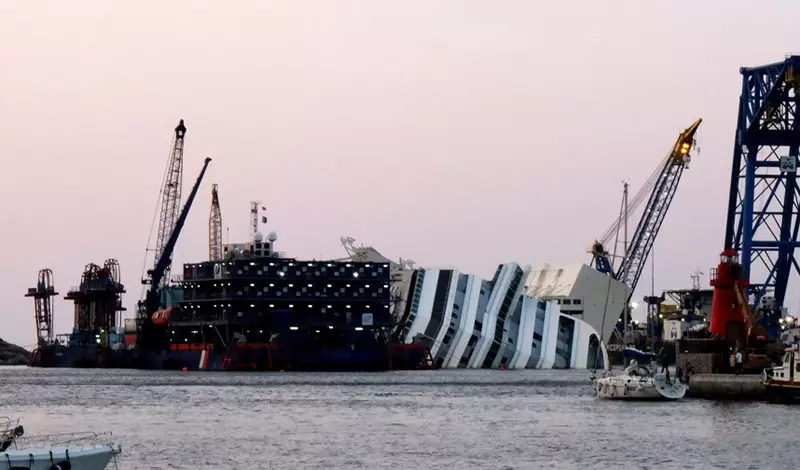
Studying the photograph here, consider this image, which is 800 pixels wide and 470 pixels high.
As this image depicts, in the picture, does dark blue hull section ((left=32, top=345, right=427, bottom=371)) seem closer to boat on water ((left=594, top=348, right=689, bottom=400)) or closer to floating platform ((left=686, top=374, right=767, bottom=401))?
boat on water ((left=594, top=348, right=689, bottom=400))

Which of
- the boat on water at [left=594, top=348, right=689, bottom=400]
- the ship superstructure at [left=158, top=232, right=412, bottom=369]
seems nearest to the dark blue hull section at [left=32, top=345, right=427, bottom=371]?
the ship superstructure at [left=158, top=232, right=412, bottom=369]

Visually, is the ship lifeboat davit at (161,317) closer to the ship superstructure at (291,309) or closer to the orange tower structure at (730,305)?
the ship superstructure at (291,309)

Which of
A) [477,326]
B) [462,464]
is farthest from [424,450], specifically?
[477,326]

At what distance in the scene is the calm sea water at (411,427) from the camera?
202 feet

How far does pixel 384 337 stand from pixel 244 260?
1866 centimetres

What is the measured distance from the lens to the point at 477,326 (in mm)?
186625

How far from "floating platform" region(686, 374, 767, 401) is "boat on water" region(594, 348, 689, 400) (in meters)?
1.26

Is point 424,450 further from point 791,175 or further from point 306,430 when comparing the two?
point 791,175

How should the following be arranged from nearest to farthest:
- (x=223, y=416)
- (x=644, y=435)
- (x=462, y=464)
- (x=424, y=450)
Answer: (x=462, y=464) < (x=424, y=450) < (x=644, y=435) < (x=223, y=416)

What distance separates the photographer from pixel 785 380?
8219cm

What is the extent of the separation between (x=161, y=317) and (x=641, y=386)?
350 ft

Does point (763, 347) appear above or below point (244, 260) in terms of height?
below

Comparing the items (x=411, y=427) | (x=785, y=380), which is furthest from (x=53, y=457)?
(x=785, y=380)

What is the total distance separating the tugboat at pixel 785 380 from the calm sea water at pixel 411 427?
40.0 inches
